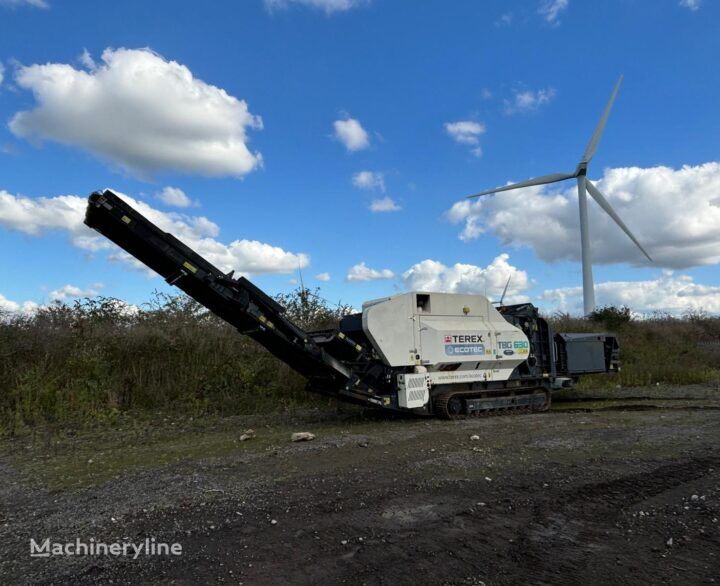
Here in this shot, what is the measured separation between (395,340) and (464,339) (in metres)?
1.57

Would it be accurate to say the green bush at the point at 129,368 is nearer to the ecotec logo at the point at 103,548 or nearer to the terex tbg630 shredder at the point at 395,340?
the terex tbg630 shredder at the point at 395,340

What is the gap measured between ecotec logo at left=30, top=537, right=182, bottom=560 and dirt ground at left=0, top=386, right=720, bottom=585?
8 cm

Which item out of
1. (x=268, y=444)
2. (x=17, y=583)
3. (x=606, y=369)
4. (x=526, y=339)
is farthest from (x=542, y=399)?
(x=17, y=583)

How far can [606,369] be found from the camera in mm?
13969

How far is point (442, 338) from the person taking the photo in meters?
10.3

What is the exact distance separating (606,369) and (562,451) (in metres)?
7.74

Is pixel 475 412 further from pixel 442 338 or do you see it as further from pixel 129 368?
pixel 129 368

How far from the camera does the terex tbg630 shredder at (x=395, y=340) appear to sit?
844cm

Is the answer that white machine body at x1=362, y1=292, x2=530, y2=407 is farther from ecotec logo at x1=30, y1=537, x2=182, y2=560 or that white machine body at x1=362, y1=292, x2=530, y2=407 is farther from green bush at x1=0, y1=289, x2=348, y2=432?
ecotec logo at x1=30, y1=537, x2=182, y2=560

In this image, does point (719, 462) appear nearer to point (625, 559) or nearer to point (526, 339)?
point (625, 559)

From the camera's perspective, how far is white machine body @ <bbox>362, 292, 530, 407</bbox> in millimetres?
9898

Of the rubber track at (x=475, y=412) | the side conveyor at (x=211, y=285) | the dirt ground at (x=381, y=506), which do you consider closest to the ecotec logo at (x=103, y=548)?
the dirt ground at (x=381, y=506)

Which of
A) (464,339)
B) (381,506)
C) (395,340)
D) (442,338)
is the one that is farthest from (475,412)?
(381,506)

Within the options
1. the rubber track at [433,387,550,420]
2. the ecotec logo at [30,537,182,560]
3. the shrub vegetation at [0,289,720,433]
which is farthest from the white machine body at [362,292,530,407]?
the ecotec logo at [30,537,182,560]
